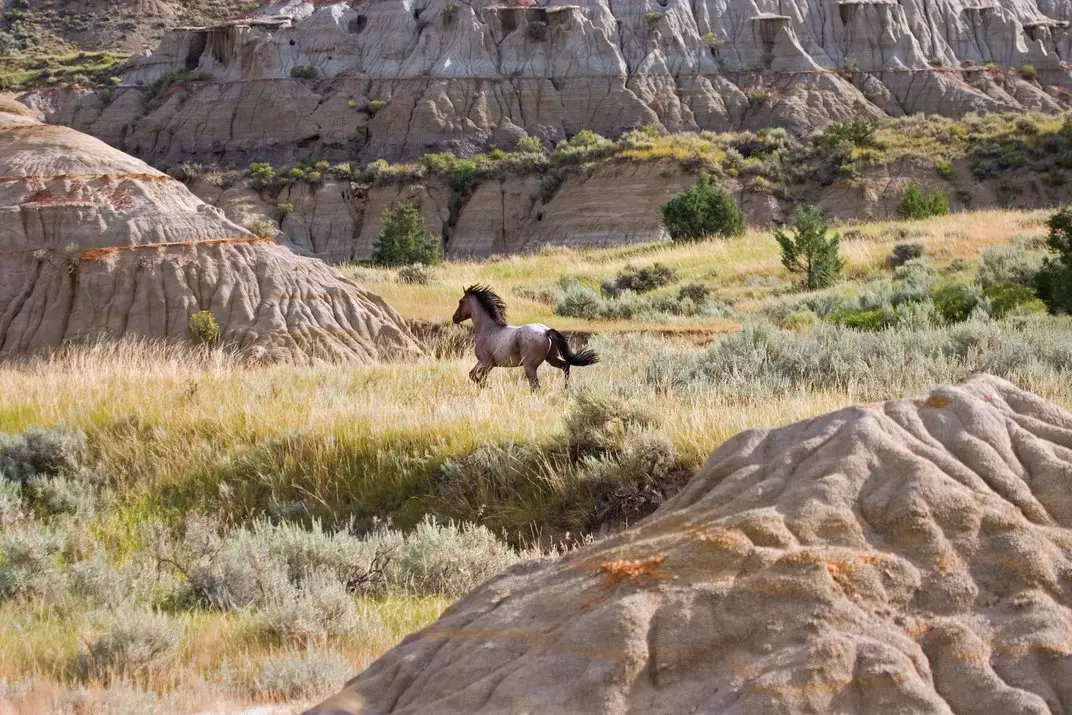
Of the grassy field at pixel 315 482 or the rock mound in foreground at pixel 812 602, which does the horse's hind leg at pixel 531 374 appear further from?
the rock mound in foreground at pixel 812 602

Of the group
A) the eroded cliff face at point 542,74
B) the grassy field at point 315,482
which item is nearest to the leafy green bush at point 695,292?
the grassy field at point 315,482

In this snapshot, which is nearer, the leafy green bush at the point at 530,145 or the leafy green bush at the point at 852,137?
the leafy green bush at the point at 852,137

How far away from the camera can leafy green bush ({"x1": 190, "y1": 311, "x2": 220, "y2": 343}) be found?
19.8 m

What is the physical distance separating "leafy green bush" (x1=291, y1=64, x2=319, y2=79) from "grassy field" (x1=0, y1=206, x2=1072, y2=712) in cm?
5822

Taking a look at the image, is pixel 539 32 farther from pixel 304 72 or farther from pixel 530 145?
pixel 304 72

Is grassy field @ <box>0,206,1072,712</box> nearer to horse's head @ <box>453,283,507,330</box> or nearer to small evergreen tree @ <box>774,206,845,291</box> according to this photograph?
horse's head @ <box>453,283,507,330</box>

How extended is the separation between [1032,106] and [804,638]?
232 ft

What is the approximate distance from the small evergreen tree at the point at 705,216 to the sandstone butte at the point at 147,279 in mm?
20060

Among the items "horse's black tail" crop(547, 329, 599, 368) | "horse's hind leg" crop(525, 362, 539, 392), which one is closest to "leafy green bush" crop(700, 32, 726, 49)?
"horse's black tail" crop(547, 329, 599, 368)

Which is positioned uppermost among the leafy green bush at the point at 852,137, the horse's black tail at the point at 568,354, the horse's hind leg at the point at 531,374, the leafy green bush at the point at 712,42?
the leafy green bush at the point at 712,42

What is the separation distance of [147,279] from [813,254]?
1541 centimetres

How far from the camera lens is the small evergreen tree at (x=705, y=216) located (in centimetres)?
3981

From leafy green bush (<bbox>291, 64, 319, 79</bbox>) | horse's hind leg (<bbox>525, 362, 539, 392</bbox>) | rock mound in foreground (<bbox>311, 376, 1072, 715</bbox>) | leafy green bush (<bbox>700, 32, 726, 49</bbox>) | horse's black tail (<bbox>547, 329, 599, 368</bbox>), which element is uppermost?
leafy green bush (<bbox>700, 32, 726, 49</bbox>)

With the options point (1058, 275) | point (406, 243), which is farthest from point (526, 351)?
→ point (406, 243)
